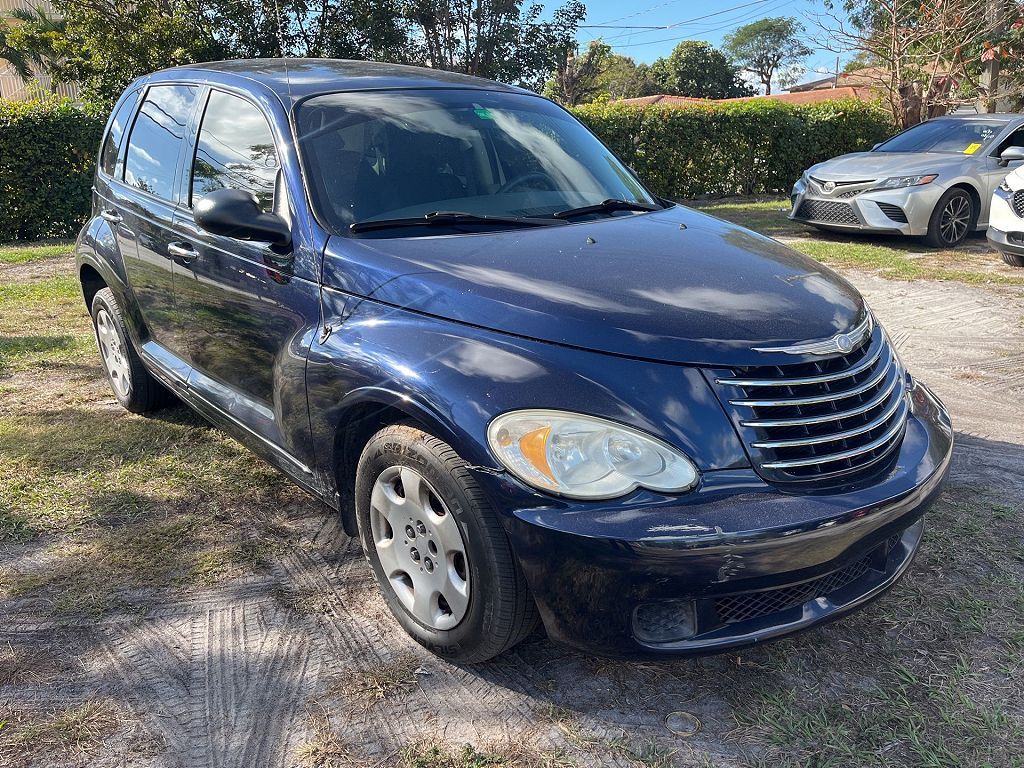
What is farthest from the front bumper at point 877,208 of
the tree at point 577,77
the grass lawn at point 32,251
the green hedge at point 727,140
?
the tree at point 577,77

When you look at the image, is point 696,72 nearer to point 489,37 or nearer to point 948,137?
point 489,37

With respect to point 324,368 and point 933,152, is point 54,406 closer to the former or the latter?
point 324,368

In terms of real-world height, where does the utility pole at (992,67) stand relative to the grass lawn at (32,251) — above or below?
above

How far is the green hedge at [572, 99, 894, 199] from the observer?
14930 mm

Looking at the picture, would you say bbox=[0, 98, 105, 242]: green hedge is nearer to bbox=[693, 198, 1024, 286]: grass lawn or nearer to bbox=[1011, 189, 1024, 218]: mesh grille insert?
bbox=[693, 198, 1024, 286]: grass lawn

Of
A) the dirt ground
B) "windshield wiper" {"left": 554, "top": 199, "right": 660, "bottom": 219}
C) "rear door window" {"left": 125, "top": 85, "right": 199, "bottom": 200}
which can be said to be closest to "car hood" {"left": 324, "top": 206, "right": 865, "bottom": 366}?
"windshield wiper" {"left": 554, "top": 199, "right": 660, "bottom": 219}

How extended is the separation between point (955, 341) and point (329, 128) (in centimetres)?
496

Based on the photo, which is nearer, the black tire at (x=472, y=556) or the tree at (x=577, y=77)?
the black tire at (x=472, y=556)

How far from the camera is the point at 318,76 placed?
3.52 metres

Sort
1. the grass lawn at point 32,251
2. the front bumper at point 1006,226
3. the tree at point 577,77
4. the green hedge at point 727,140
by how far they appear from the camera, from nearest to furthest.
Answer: the front bumper at point 1006,226
the grass lawn at point 32,251
the green hedge at point 727,140
the tree at point 577,77

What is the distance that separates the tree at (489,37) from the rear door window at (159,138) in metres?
10.9

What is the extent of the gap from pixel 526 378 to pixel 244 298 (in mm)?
1427

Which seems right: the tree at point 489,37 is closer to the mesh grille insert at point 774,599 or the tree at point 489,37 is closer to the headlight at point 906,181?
the headlight at point 906,181

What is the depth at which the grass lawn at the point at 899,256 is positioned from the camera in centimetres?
836
